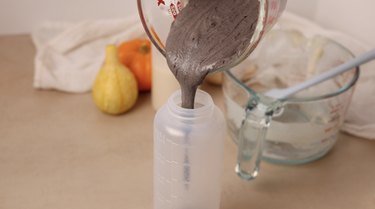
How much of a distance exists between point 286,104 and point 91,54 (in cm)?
39

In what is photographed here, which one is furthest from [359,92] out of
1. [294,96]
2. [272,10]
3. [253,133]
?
[272,10]

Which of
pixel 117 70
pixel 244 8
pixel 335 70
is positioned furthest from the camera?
pixel 117 70

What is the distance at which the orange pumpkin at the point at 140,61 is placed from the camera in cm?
86

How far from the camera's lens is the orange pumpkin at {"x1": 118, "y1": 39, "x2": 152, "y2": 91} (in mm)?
860

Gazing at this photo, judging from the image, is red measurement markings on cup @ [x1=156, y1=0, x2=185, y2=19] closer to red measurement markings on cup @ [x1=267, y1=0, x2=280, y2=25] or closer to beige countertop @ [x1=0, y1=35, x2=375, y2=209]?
red measurement markings on cup @ [x1=267, y1=0, x2=280, y2=25]

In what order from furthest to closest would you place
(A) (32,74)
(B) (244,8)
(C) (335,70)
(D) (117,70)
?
(A) (32,74), (D) (117,70), (C) (335,70), (B) (244,8)

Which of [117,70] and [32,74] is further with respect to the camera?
[32,74]

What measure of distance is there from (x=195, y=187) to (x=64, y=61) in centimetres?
45

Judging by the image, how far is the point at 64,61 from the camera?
93 centimetres

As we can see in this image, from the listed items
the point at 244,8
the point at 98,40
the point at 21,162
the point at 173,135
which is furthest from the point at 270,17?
the point at 98,40

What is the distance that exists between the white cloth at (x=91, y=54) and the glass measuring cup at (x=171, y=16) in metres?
0.29

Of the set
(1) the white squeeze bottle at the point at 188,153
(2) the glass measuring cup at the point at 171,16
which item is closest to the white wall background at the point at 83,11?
(2) the glass measuring cup at the point at 171,16

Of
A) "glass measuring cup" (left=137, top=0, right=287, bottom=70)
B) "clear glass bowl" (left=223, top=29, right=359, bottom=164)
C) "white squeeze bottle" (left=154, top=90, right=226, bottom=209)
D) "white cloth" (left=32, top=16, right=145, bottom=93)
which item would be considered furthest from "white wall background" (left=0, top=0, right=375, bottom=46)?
"white squeeze bottle" (left=154, top=90, right=226, bottom=209)

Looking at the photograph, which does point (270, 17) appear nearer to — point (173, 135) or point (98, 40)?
point (173, 135)
